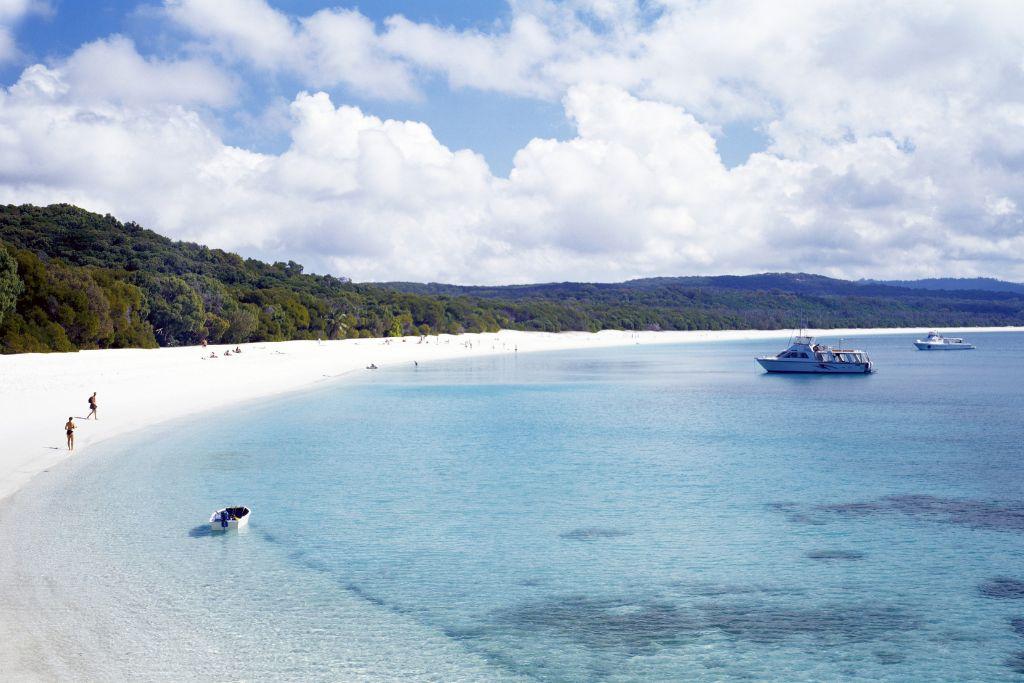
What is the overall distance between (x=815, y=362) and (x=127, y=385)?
6292cm

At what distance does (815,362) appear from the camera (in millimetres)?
85250

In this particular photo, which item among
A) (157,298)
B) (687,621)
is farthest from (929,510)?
(157,298)

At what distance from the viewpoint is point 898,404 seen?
56031mm

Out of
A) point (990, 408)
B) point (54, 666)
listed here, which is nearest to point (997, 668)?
point (54, 666)

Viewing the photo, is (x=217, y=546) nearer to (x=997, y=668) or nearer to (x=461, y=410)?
(x=997, y=668)

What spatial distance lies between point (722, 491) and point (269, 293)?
95914 millimetres

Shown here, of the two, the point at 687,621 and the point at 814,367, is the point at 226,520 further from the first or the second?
the point at 814,367

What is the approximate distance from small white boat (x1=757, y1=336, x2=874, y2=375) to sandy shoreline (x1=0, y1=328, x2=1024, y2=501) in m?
42.0

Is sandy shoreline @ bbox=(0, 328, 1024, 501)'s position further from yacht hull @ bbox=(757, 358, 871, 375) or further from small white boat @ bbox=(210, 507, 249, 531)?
yacht hull @ bbox=(757, 358, 871, 375)

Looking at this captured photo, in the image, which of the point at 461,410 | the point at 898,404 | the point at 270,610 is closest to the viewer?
the point at 270,610

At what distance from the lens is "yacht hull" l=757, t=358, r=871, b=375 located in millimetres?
84500

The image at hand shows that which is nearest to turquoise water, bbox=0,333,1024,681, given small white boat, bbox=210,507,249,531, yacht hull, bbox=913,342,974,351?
small white boat, bbox=210,507,249,531

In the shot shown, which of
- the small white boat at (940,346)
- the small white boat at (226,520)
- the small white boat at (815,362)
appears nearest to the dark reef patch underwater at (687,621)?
the small white boat at (226,520)

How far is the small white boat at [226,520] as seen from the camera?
65.8 feet
